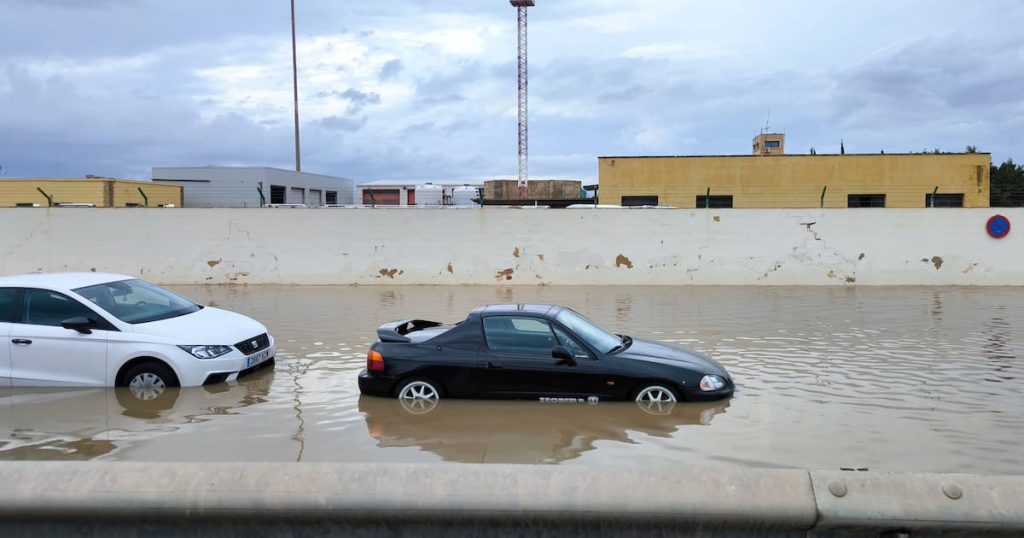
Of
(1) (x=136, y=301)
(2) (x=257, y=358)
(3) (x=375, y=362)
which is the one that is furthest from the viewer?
(1) (x=136, y=301)

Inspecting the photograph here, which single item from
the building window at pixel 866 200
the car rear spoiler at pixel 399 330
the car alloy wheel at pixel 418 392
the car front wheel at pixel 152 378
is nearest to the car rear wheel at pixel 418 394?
the car alloy wheel at pixel 418 392

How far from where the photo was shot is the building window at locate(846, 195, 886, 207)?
33.9 metres

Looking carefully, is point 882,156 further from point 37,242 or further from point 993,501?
point 993,501

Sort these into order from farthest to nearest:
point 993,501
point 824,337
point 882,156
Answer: point 882,156 → point 824,337 → point 993,501

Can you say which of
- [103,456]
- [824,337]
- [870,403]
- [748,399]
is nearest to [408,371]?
[103,456]

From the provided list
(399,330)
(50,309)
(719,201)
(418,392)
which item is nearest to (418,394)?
(418,392)

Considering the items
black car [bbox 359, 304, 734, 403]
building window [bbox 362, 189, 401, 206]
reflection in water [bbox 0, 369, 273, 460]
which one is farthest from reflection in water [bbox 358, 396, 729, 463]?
building window [bbox 362, 189, 401, 206]

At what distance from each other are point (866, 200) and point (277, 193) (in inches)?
1409

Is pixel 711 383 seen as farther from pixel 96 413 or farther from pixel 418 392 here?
pixel 96 413

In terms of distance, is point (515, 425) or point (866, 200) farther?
point (866, 200)

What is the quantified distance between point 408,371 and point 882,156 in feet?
101

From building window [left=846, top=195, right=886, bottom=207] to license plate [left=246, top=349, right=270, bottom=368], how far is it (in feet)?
97.2

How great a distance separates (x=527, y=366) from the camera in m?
8.40

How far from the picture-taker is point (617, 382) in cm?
829
